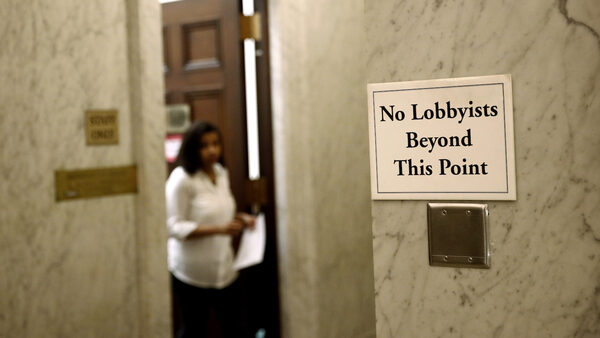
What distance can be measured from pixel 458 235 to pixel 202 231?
2.25m

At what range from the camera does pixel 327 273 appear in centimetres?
323

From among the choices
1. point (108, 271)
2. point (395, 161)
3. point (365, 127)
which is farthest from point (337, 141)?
point (395, 161)

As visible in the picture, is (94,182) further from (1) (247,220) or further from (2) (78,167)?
(1) (247,220)

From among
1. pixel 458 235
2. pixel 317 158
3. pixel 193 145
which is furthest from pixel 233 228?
pixel 458 235

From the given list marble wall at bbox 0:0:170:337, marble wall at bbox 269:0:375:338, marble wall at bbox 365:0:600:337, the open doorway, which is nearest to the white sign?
marble wall at bbox 365:0:600:337

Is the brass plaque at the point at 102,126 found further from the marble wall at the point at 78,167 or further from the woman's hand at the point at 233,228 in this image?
the woman's hand at the point at 233,228

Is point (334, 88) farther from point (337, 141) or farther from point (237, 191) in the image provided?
point (237, 191)

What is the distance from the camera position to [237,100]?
347cm

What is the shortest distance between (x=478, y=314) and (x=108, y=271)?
197cm

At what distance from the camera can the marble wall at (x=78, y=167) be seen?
2.47m

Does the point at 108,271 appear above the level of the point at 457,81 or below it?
below

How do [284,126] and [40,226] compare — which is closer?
[40,226]

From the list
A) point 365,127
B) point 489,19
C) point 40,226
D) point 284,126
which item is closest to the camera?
point 489,19

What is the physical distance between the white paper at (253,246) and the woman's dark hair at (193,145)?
0.43m
